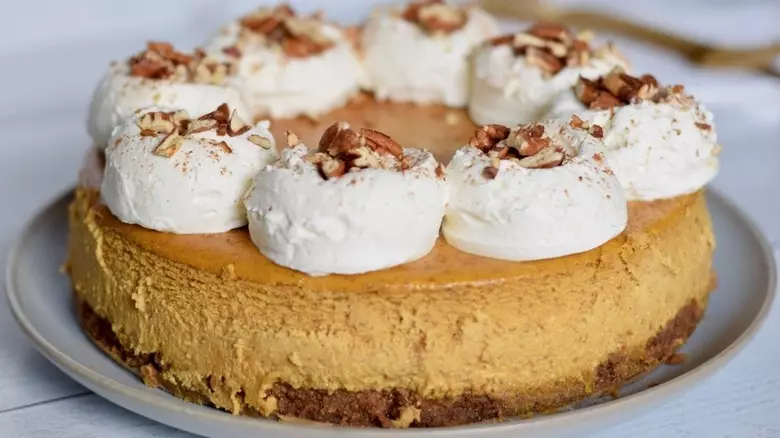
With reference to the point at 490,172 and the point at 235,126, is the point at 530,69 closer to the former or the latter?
the point at 490,172

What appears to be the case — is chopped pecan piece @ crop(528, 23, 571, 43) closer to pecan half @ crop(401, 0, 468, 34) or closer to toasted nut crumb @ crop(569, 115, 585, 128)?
pecan half @ crop(401, 0, 468, 34)

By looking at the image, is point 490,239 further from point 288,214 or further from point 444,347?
point 288,214

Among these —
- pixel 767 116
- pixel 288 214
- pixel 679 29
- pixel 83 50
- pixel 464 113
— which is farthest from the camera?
pixel 679 29

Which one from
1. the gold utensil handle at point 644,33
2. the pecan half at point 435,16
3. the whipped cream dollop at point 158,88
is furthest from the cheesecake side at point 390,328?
the gold utensil handle at point 644,33

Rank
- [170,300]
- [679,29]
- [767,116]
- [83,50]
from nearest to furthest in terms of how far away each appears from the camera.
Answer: [170,300] → [767,116] → [83,50] → [679,29]

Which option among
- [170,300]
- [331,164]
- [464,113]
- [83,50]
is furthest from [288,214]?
[83,50]

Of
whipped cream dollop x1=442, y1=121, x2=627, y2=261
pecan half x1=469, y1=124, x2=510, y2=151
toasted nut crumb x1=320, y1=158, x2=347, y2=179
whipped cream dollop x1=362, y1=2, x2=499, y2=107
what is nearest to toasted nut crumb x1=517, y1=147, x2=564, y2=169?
whipped cream dollop x1=442, y1=121, x2=627, y2=261

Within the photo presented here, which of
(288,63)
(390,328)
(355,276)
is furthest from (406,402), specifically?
(288,63)
